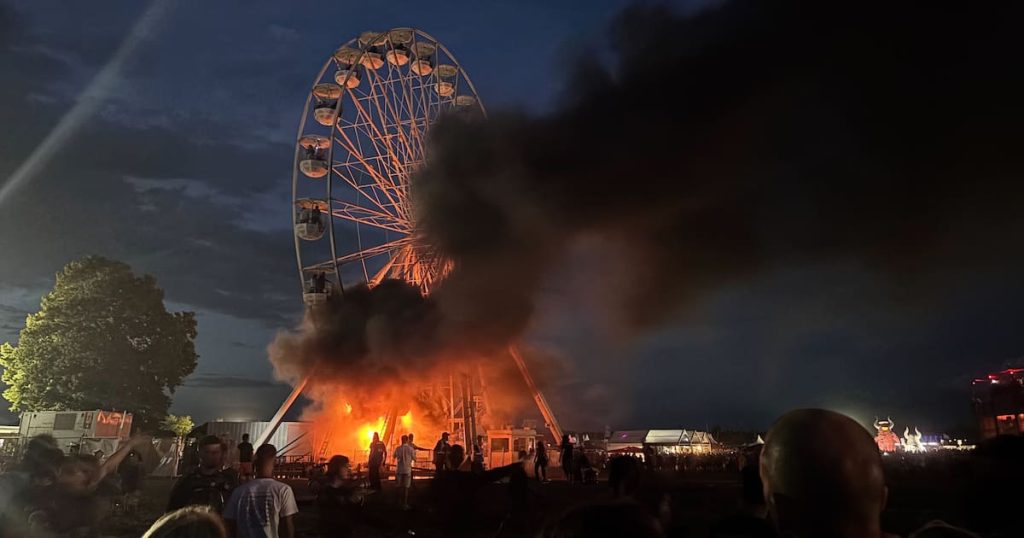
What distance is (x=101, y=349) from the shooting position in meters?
30.5

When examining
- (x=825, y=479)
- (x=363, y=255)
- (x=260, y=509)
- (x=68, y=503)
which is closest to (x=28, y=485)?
(x=68, y=503)

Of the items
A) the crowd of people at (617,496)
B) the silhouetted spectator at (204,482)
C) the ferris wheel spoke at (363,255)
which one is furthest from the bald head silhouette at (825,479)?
the ferris wheel spoke at (363,255)

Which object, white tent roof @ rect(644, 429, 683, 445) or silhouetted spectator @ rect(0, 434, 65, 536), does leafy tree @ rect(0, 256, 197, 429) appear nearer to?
silhouetted spectator @ rect(0, 434, 65, 536)

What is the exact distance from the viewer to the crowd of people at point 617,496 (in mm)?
1875

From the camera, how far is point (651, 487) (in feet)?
17.6

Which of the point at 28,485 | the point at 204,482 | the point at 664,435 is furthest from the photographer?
the point at 664,435

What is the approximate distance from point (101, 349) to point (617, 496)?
35.3m

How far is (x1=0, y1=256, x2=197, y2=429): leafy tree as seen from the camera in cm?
2958

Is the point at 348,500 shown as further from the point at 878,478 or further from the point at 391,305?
the point at 391,305

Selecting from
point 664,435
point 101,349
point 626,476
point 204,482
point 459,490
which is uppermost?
point 101,349

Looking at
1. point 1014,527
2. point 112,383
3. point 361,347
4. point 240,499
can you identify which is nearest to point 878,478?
point 1014,527

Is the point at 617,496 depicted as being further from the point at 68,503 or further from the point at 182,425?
the point at 182,425

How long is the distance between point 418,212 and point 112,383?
17.3 metres

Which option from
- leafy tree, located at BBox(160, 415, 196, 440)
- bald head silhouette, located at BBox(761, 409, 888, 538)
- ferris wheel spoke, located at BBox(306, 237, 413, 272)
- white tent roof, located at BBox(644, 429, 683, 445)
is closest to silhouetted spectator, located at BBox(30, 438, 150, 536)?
bald head silhouette, located at BBox(761, 409, 888, 538)
